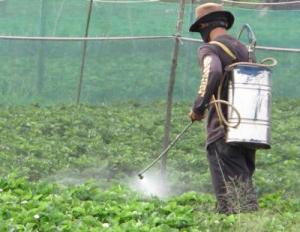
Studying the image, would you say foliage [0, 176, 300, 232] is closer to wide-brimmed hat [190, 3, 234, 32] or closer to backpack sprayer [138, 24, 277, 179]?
backpack sprayer [138, 24, 277, 179]

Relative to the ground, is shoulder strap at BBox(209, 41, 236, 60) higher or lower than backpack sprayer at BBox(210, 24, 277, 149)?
higher

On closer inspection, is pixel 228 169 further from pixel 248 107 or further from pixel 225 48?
pixel 225 48

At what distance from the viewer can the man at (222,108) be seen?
7090 millimetres

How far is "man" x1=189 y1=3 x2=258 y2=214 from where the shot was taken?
7.09 metres

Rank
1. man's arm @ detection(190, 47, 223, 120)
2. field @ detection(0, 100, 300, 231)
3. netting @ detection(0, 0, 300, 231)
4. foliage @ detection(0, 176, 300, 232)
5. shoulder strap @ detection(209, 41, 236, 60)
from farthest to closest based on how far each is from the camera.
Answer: netting @ detection(0, 0, 300, 231) < shoulder strap @ detection(209, 41, 236, 60) < man's arm @ detection(190, 47, 223, 120) < field @ detection(0, 100, 300, 231) < foliage @ detection(0, 176, 300, 232)

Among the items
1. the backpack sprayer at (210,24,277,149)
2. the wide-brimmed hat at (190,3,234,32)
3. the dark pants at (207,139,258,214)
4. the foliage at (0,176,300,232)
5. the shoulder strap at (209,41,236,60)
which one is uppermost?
the wide-brimmed hat at (190,3,234,32)

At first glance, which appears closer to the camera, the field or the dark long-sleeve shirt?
the field

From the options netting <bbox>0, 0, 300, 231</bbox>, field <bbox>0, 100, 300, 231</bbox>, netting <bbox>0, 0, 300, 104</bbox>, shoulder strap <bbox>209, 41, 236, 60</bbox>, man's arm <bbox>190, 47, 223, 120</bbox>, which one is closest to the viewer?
field <bbox>0, 100, 300, 231</bbox>

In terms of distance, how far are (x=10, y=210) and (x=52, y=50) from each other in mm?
6435

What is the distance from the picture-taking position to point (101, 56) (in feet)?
41.4

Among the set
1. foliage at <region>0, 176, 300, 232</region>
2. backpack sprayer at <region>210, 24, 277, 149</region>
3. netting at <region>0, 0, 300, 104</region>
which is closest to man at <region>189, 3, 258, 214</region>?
backpack sprayer at <region>210, 24, 277, 149</region>

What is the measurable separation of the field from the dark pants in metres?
0.13

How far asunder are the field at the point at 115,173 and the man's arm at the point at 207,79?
2.38 ft

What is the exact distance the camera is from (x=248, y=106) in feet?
23.3
